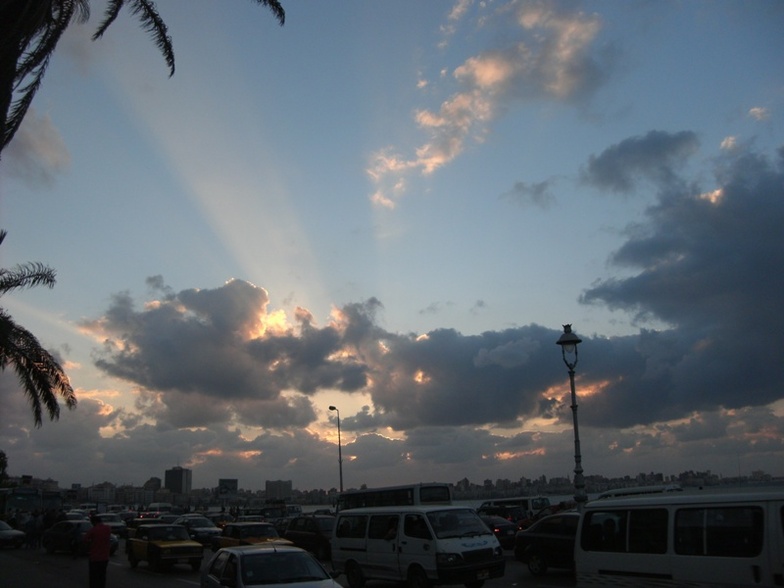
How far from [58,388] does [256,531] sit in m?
8.71

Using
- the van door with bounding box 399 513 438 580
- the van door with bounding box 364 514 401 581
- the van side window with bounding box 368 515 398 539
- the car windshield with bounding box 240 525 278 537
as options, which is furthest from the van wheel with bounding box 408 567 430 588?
the car windshield with bounding box 240 525 278 537

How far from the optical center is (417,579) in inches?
586

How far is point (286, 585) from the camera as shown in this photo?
966 cm

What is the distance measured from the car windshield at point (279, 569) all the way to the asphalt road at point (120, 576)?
654cm

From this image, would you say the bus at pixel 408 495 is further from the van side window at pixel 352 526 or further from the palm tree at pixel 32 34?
the palm tree at pixel 32 34

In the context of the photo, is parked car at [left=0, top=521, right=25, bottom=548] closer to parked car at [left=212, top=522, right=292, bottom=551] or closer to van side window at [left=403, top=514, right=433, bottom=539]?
parked car at [left=212, top=522, right=292, bottom=551]

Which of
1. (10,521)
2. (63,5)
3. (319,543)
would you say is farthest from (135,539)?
(10,521)

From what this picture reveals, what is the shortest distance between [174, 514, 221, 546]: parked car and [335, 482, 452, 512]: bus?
759cm

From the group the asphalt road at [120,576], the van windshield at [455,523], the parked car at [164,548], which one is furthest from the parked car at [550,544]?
the parked car at [164,548]

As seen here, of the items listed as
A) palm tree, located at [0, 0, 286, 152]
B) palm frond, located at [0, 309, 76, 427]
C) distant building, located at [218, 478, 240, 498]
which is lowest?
distant building, located at [218, 478, 240, 498]

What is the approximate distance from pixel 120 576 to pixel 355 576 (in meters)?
8.89

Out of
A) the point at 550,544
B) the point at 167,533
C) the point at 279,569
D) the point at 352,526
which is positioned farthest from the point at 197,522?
the point at 279,569

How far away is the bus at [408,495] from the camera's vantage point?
27125 millimetres

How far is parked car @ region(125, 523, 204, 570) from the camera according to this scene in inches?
863
